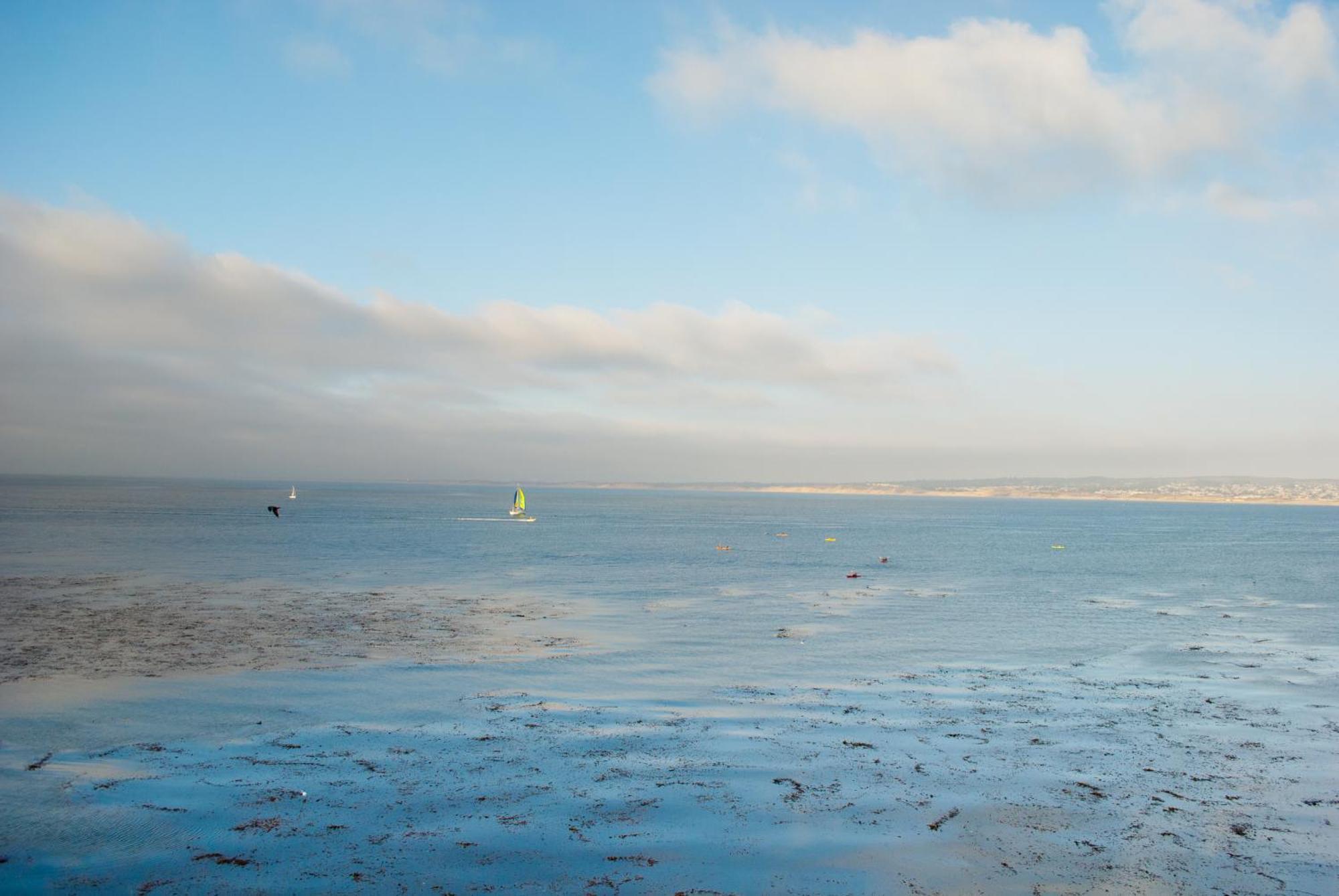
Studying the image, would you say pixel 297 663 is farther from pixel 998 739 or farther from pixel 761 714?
pixel 998 739

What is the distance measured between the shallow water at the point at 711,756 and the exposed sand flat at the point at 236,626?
461 millimetres

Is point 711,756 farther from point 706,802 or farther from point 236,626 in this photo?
point 236,626

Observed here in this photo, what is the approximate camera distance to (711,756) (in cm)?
1684

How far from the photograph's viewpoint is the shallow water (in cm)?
1190

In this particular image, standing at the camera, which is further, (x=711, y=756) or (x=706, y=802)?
(x=711, y=756)

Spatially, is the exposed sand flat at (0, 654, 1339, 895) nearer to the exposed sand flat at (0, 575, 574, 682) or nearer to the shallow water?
the shallow water

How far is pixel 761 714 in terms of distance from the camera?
20250 millimetres

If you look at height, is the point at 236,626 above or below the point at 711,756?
below

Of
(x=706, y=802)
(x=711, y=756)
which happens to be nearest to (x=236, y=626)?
(x=711, y=756)

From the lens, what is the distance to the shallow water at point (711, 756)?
11.9m

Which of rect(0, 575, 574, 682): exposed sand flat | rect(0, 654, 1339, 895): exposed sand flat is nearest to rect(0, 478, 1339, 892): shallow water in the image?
rect(0, 654, 1339, 895): exposed sand flat

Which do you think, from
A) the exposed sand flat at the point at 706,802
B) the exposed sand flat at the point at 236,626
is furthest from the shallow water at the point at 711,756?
the exposed sand flat at the point at 236,626

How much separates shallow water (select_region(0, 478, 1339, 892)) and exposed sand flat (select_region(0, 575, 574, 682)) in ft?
1.51

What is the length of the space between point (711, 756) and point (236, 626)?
21962mm
